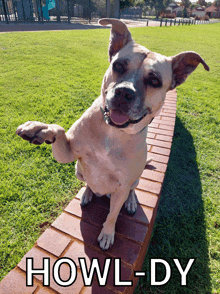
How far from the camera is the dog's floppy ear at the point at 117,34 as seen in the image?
5.39ft

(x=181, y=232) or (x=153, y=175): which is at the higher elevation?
(x=153, y=175)

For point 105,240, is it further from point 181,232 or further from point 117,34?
point 117,34

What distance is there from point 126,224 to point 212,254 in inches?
45.4

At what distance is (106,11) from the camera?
29234 mm

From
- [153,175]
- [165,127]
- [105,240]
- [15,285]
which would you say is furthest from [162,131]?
[15,285]

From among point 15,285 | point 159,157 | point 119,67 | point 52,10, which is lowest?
point 15,285

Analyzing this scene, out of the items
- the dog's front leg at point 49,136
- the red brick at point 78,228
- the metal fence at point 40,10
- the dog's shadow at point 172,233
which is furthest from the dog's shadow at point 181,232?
the metal fence at point 40,10

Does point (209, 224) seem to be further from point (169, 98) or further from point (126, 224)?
point (169, 98)

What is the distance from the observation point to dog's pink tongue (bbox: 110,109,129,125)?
1.45 m

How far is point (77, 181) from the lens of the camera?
123 inches

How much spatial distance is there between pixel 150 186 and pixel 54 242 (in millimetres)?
1271

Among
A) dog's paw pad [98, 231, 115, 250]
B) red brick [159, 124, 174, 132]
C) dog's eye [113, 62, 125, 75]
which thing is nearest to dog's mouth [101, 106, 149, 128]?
Result: dog's eye [113, 62, 125, 75]

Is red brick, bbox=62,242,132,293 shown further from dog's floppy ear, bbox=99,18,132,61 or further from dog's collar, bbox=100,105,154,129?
dog's floppy ear, bbox=99,18,132,61

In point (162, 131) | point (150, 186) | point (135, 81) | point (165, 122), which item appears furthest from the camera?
point (165, 122)
